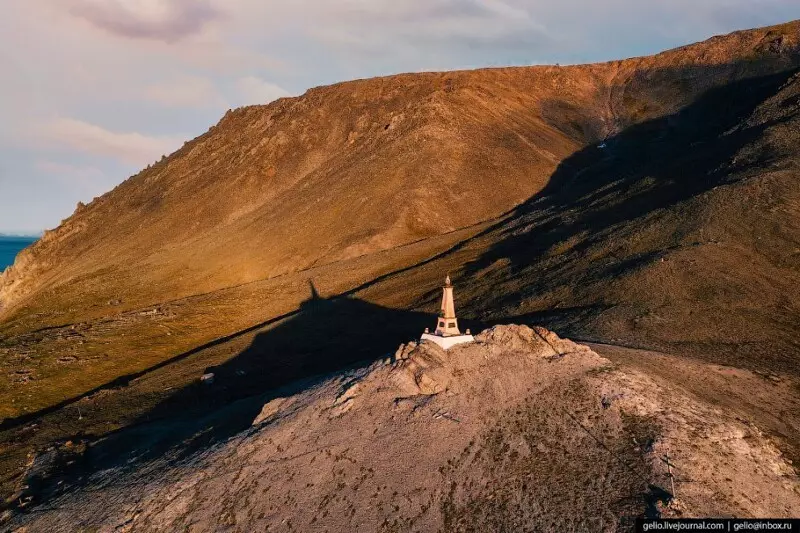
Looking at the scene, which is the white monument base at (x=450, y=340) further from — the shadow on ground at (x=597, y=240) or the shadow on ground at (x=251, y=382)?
the shadow on ground at (x=597, y=240)

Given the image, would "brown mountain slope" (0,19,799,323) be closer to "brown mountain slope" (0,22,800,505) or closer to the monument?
"brown mountain slope" (0,22,800,505)

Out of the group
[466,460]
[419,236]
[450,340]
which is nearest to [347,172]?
[419,236]

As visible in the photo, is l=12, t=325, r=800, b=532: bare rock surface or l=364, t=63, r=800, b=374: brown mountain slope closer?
l=12, t=325, r=800, b=532: bare rock surface

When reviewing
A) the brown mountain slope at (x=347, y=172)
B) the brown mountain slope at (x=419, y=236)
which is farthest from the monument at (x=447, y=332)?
the brown mountain slope at (x=347, y=172)

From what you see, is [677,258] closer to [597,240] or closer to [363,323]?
[597,240]

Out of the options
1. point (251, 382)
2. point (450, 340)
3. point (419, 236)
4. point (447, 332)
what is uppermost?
point (419, 236)

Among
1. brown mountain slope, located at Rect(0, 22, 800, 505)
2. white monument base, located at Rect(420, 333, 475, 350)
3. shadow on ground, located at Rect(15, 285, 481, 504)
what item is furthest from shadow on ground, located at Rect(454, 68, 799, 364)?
white monument base, located at Rect(420, 333, 475, 350)

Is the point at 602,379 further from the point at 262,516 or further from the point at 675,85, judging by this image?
the point at 675,85

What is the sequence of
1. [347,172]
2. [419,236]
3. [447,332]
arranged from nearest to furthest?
[447,332], [419,236], [347,172]
